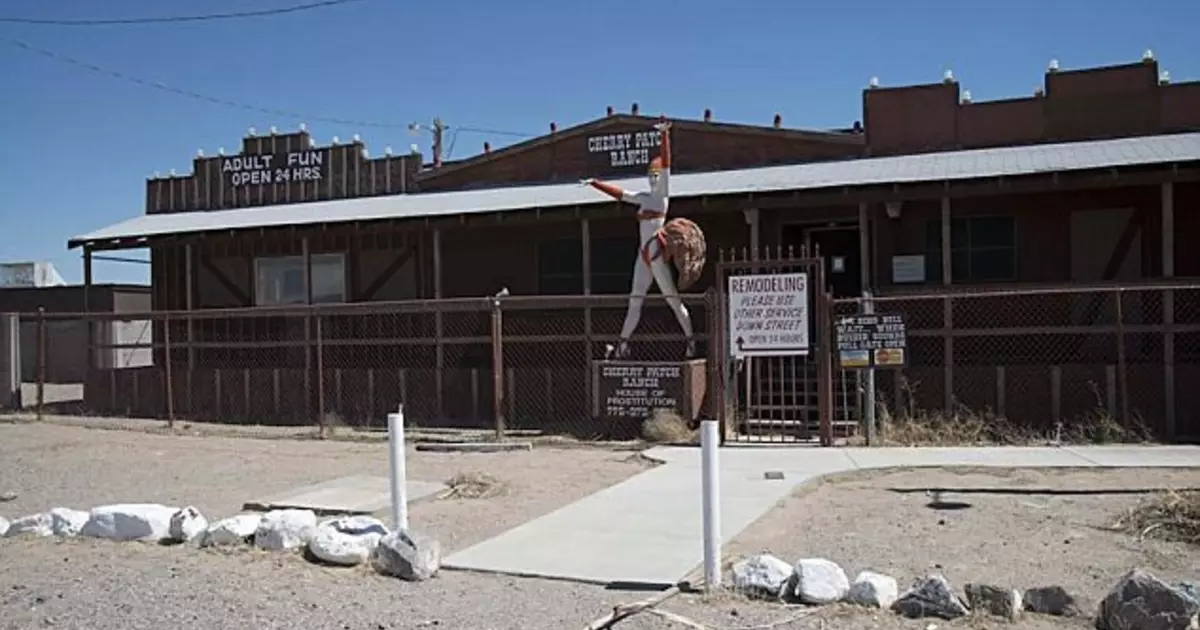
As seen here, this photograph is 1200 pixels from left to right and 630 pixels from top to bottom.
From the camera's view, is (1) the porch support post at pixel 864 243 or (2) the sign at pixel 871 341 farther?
(1) the porch support post at pixel 864 243

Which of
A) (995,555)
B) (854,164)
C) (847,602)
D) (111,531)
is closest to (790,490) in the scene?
(995,555)

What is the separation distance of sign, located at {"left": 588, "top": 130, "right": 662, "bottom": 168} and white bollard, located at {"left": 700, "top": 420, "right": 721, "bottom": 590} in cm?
1308

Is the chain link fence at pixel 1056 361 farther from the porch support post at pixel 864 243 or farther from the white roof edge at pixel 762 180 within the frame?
the white roof edge at pixel 762 180

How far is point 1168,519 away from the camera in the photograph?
7.89m

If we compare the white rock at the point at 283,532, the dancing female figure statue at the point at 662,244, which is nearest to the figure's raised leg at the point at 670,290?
the dancing female figure statue at the point at 662,244

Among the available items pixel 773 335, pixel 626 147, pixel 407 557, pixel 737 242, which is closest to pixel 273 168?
pixel 626 147

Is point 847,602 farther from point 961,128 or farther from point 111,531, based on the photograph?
point 961,128

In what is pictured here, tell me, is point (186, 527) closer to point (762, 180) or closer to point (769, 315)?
point (769, 315)

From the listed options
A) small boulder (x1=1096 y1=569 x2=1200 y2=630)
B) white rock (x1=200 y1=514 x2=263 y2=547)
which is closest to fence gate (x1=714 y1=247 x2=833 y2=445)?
white rock (x1=200 y1=514 x2=263 y2=547)

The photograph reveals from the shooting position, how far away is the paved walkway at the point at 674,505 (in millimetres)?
7309

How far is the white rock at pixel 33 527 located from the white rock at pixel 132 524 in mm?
415

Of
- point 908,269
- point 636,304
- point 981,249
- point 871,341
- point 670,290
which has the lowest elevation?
point 871,341

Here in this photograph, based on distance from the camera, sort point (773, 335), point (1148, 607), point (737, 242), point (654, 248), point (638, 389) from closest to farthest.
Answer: point (1148, 607)
point (773, 335)
point (638, 389)
point (654, 248)
point (737, 242)

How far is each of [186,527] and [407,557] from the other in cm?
225
